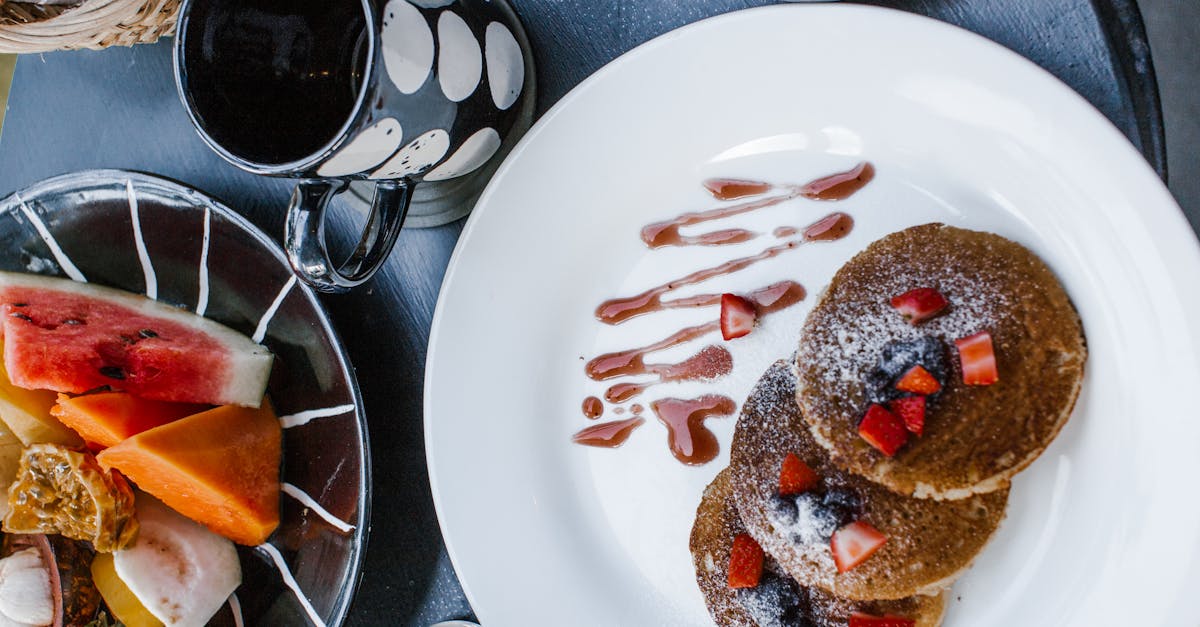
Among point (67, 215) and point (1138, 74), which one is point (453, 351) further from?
point (1138, 74)

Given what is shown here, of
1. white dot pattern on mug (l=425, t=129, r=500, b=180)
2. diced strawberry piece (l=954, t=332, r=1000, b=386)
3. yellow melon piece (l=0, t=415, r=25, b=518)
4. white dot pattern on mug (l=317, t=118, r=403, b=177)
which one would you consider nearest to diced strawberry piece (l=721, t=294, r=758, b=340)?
diced strawberry piece (l=954, t=332, r=1000, b=386)

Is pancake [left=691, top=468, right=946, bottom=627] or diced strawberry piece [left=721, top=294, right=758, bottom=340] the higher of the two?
diced strawberry piece [left=721, top=294, right=758, bottom=340]

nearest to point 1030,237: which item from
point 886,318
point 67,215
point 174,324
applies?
point 886,318

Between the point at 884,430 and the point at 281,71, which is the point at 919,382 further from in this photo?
the point at 281,71

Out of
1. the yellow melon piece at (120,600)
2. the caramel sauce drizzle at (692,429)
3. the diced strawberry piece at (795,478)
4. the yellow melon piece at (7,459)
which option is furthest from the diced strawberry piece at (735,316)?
the yellow melon piece at (7,459)

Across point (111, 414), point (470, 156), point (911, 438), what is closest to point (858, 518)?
point (911, 438)

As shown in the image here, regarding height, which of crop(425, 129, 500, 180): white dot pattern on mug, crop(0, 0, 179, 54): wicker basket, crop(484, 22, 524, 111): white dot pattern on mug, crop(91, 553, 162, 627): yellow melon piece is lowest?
crop(91, 553, 162, 627): yellow melon piece

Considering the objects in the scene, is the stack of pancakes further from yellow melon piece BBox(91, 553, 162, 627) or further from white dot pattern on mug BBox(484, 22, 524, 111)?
yellow melon piece BBox(91, 553, 162, 627)
